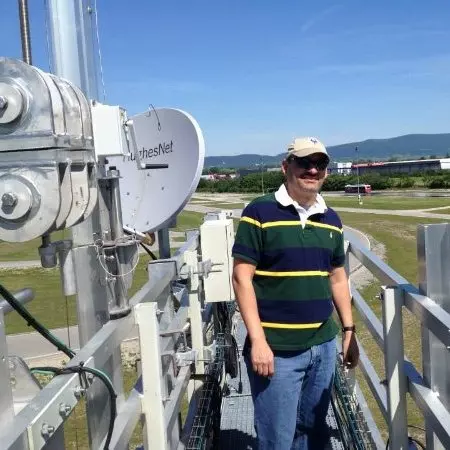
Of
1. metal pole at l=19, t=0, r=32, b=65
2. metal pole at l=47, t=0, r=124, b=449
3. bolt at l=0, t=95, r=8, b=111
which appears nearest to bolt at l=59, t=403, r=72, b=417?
metal pole at l=47, t=0, r=124, b=449

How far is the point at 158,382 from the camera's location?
1896 millimetres

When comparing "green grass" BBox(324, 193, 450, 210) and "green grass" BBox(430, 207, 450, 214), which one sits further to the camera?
"green grass" BBox(324, 193, 450, 210)

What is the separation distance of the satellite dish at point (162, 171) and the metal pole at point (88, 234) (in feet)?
4.10

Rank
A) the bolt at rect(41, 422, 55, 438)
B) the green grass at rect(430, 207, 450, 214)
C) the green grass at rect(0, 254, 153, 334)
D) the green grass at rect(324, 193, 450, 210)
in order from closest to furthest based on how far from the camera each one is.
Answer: the bolt at rect(41, 422, 55, 438) < the green grass at rect(0, 254, 153, 334) < the green grass at rect(430, 207, 450, 214) < the green grass at rect(324, 193, 450, 210)

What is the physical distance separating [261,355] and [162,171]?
72.1 inches

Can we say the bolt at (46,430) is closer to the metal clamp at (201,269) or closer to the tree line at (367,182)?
the metal clamp at (201,269)

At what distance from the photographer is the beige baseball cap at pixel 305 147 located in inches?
96.6

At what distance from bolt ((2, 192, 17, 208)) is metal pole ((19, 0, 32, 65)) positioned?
0.88 m

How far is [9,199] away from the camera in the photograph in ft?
5.65

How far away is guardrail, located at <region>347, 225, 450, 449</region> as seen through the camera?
1.87m

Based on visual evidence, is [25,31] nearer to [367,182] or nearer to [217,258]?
[217,258]

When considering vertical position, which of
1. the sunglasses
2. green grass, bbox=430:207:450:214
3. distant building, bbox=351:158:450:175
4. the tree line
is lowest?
green grass, bbox=430:207:450:214

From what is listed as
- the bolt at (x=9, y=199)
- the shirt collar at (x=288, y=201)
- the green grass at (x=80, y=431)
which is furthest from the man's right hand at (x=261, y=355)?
the green grass at (x=80, y=431)

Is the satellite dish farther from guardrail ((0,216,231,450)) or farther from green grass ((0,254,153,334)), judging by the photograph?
green grass ((0,254,153,334))
